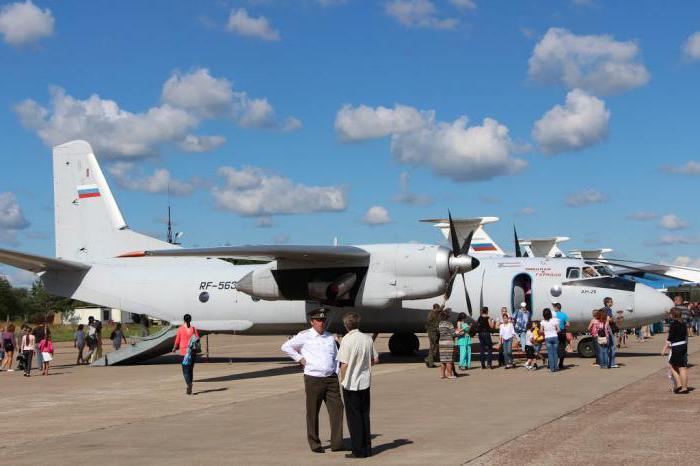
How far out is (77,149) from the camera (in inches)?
1099

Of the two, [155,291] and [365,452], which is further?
[155,291]

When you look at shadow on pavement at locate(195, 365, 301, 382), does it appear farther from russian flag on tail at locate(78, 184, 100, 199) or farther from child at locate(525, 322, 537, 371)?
russian flag on tail at locate(78, 184, 100, 199)

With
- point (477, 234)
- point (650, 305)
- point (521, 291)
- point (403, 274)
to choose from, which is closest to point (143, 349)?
point (403, 274)

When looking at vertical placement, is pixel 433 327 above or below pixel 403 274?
below

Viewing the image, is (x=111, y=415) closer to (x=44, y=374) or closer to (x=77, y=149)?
(x=44, y=374)

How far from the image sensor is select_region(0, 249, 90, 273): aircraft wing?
77.4ft

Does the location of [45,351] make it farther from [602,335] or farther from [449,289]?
[602,335]

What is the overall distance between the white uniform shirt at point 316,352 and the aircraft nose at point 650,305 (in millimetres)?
15633

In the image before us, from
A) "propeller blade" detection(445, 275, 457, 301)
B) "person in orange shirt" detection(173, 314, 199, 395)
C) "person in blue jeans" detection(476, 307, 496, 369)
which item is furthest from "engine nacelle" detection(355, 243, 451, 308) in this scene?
"person in orange shirt" detection(173, 314, 199, 395)

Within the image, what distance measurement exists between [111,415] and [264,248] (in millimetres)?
8388

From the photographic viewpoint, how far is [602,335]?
807 inches

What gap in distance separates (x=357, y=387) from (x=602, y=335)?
1255 centimetres

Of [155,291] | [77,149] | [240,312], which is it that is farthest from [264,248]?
[77,149]

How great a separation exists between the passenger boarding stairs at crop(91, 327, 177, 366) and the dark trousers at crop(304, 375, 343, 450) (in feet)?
54.6
